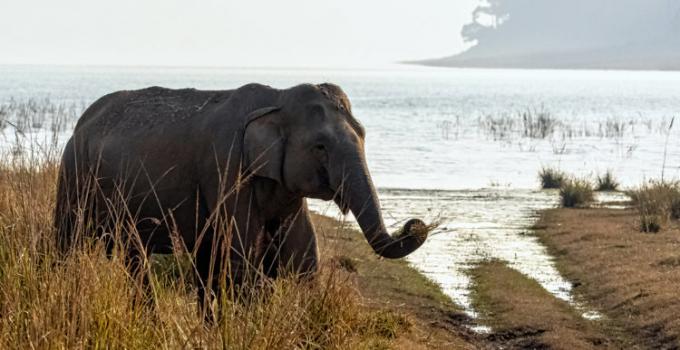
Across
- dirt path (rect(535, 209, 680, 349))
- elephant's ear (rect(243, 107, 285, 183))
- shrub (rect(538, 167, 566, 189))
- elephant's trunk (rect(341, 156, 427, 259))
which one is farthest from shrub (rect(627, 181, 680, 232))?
elephant's trunk (rect(341, 156, 427, 259))

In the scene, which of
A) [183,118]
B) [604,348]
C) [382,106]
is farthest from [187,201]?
[382,106]

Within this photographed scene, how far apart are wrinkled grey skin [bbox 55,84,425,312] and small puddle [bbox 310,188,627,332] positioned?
3.43ft

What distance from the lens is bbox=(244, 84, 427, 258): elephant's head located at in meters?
8.95

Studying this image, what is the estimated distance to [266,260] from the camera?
977cm

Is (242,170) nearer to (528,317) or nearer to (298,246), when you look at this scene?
(298,246)

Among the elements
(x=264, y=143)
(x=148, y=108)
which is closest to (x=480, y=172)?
Answer: (x=148, y=108)

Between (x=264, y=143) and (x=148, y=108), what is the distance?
1.70 m

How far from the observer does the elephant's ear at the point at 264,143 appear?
9445mm


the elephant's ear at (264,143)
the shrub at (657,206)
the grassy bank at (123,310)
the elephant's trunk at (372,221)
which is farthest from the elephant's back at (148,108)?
the shrub at (657,206)

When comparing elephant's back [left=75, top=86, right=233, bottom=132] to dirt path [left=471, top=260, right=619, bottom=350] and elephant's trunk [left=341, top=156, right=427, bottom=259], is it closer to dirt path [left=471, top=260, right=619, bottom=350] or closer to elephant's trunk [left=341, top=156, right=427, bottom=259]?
elephant's trunk [left=341, top=156, right=427, bottom=259]

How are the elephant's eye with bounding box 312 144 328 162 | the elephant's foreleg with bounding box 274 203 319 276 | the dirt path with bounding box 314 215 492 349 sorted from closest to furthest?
1. the elephant's eye with bounding box 312 144 328 162
2. the elephant's foreleg with bounding box 274 203 319 276
3. the dirt path with bounding box 314 215 492 349

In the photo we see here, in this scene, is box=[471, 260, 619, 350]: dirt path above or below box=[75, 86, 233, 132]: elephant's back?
below

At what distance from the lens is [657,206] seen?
2106cm

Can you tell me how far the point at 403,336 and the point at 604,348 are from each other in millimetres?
1940
